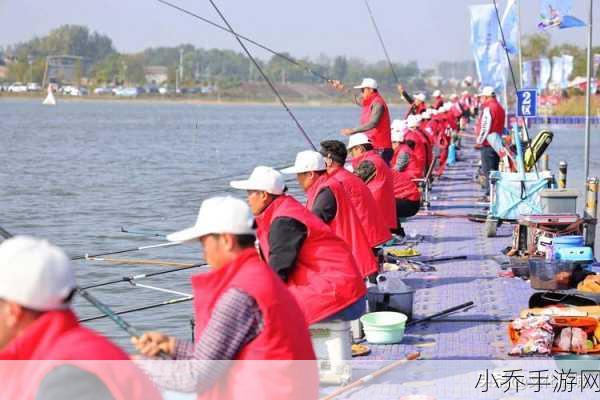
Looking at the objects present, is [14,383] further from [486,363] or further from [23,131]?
[23,131]

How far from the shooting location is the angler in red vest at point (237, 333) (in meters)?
3.75

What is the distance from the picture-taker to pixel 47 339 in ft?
10.4

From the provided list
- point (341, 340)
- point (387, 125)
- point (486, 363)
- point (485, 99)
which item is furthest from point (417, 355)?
point (485, 99)

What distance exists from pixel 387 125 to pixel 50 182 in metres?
18.8

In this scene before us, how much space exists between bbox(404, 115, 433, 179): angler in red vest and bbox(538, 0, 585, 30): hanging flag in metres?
2.44

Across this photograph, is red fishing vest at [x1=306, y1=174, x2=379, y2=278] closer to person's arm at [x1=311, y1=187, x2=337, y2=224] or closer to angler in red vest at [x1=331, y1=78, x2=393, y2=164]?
person's arm at [x1=311, y1=187, x2=337, y2=224]

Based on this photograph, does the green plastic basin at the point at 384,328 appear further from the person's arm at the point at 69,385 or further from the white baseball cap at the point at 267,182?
the person's arm at the point at 69,385

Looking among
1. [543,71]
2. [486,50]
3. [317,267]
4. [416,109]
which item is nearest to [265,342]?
[317,267]

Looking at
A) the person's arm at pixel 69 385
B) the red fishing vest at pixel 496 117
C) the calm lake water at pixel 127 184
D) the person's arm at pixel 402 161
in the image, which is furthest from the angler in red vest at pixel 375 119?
the person's arm at pixel 69 385

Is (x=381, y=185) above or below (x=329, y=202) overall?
below

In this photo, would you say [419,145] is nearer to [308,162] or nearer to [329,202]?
[329,202]

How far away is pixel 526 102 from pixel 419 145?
5.55 feet

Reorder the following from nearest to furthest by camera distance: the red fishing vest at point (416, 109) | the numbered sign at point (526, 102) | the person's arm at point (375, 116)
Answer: the person's arm at point (375, 116), the numbered sign at point (526, 102), the red fishing vest at point (416, 109)

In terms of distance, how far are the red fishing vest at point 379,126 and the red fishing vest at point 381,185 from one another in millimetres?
2633
